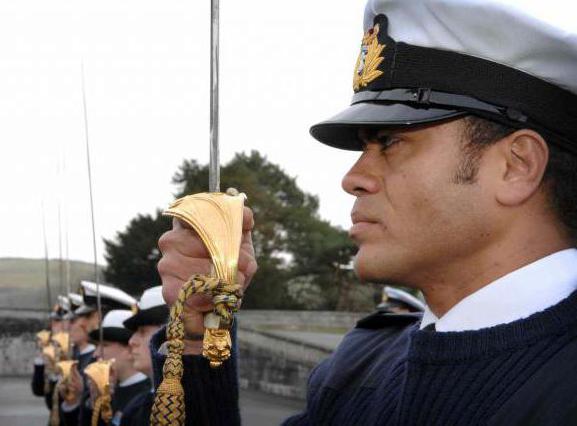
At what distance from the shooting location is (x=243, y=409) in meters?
22.0

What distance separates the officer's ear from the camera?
232 centimetres

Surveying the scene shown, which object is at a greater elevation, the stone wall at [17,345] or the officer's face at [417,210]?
the officer's face at [417,210]

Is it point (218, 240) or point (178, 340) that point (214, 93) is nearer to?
point (218, 240)

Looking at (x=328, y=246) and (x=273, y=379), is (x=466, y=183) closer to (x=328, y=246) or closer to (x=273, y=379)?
(x=273, y=379)

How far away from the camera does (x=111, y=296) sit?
1084 cm

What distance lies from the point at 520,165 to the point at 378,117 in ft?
1.07

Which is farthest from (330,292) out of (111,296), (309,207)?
(111,296)

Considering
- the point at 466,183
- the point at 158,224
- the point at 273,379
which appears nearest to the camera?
the point at 466,183

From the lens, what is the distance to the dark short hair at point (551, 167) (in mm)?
2344

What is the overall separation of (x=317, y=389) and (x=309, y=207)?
5316cm

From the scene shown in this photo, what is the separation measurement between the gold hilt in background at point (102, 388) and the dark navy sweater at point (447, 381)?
3797 millimetres

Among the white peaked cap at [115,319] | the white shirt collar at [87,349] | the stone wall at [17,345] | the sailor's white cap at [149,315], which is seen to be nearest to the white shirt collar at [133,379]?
the sailor's white cap at [149,315]

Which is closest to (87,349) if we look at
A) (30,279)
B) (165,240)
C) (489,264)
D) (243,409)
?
(243,409)

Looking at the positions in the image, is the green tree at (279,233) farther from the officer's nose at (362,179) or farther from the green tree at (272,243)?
the officer's nose at (362,179)
